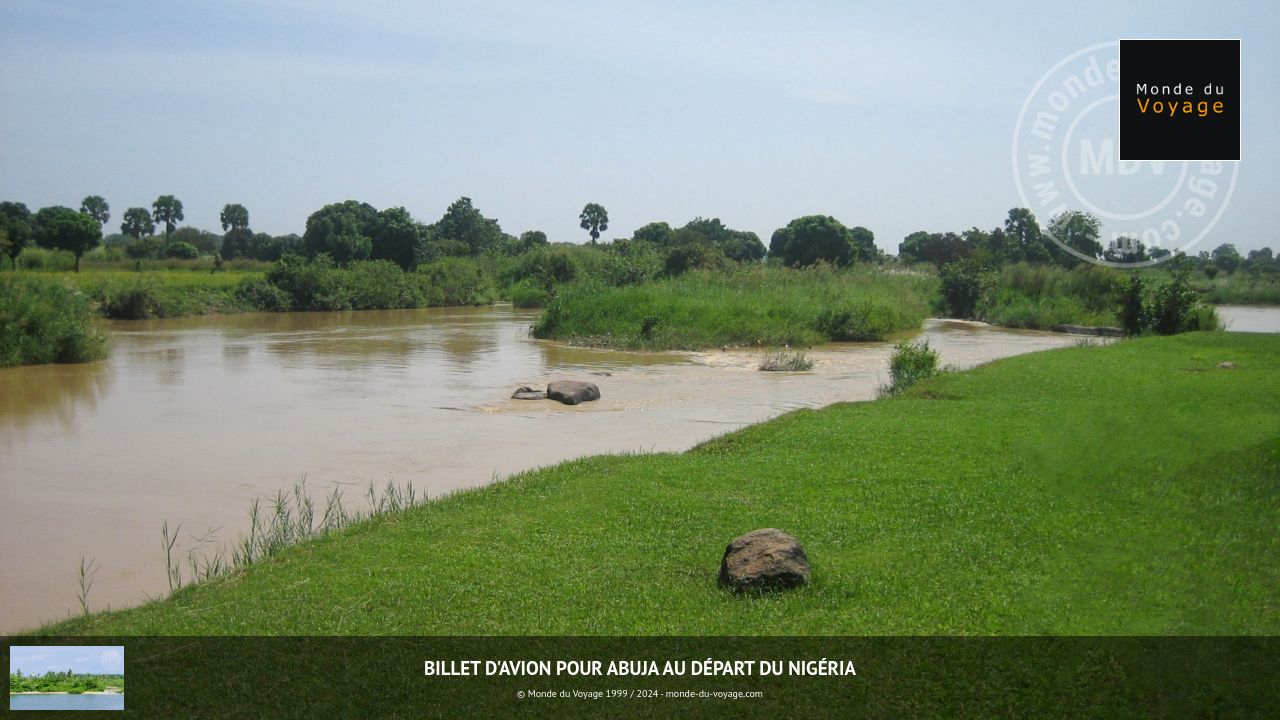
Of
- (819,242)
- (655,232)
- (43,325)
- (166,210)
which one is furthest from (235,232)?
(43,325)

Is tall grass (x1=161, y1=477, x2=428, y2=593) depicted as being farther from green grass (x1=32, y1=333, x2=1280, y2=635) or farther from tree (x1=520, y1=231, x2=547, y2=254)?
tree (x1=520, y1=231, x2=547, y2=254)

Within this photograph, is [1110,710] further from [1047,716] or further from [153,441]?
[153,441]

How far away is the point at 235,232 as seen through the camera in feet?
322

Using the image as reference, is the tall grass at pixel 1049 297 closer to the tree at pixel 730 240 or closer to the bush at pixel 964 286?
the bush at pixel 964 286

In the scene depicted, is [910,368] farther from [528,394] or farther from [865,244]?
[865,244]

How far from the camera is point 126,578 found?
8.77 meters

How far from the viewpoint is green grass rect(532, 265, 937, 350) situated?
1260 inches

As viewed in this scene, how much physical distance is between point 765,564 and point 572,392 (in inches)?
505

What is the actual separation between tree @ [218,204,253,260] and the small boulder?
240 feet

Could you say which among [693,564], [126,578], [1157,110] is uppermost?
[1157,110]

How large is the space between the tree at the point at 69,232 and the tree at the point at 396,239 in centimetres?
1980

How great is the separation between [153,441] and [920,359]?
43.8 ft

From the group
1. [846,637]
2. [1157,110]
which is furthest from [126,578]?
[1157,110]

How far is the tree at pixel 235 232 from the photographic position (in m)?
93.0
